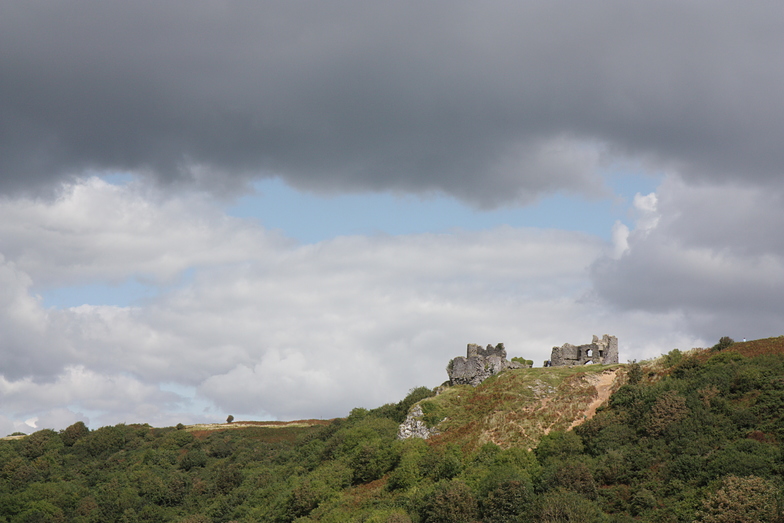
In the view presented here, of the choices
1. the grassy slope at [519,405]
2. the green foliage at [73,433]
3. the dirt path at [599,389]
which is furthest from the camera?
the green foliage at [73,433]

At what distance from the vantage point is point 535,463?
165ft

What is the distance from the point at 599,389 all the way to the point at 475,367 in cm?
1389

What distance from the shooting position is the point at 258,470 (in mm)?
82938

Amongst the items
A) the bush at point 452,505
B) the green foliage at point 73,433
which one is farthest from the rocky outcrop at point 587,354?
the green foliage at point 73,433

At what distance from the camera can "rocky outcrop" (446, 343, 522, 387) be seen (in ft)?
229

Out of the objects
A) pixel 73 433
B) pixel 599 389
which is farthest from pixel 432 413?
pixel 73 433

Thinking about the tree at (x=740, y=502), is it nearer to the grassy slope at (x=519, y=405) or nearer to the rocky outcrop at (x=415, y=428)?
the grassy slope at (x=519, y=405)

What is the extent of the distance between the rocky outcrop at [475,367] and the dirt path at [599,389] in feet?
35.1

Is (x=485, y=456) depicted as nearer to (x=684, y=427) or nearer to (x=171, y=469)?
(x=684, y=427)

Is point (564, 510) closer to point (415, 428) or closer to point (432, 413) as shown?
point (415, 428)

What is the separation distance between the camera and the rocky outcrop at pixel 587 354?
7012 cm

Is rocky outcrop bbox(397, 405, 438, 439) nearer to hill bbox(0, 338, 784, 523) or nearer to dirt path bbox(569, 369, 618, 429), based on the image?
hill bbox(0, 338, 784, 523)

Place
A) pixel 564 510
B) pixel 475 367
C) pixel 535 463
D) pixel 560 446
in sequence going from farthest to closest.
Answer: pixel 475 367 → pixel 560 446 → pixel 535 463 → pixel 564 510

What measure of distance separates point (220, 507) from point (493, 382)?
31992mm
